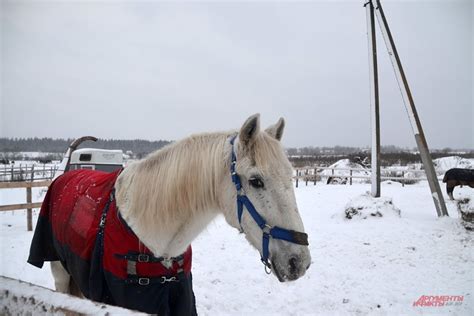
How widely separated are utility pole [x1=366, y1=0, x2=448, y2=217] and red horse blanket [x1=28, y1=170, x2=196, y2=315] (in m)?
7.34

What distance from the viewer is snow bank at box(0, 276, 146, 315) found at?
72 cm

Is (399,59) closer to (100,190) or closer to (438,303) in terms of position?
(438,303)

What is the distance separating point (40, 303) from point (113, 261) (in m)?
1.11

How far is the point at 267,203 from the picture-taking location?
166 centimetres

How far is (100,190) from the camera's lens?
222cm

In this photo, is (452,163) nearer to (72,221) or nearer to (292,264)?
(292,264)

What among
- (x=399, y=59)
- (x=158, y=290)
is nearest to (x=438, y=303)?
(x=158, y=290)

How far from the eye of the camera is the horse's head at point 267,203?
5.23ft

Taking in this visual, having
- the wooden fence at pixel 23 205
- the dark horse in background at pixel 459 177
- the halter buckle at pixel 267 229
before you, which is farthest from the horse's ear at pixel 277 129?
the dark horse in background at pixel 459 177

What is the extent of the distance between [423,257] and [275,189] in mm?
4648

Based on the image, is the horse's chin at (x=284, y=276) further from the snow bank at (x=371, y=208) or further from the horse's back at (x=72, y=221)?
the snow bank at (x=371, y=208)

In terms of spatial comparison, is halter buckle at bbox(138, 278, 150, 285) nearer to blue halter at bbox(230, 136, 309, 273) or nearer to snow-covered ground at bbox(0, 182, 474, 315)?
snow-covered ground at bbox(0, 182, 474, 315)

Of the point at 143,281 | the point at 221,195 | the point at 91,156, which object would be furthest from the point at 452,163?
the point at 143,281

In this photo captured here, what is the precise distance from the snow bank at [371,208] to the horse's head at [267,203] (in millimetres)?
6120
